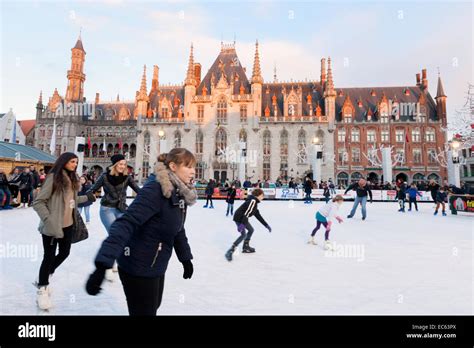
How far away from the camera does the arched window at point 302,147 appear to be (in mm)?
32406

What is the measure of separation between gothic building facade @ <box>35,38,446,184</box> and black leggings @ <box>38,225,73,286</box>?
2846cm

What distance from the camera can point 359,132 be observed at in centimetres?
3319

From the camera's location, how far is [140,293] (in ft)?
5.25

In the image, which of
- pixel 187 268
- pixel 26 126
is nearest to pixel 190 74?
pixel 26 126

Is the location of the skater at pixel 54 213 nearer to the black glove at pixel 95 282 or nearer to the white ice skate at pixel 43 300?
the white ice skate at pixel 43 300

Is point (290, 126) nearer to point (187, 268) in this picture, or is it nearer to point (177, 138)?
point (177, 138)

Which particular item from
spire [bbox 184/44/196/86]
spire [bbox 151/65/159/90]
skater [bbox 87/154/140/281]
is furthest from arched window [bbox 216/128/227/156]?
skater [bbox 87/154/140/281]

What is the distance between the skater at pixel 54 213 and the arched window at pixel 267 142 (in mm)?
31060

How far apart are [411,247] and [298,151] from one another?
27.8 m

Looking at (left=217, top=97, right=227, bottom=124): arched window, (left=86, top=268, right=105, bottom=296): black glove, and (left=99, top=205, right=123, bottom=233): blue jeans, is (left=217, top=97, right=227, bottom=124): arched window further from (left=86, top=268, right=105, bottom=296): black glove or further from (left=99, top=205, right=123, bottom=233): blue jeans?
(left=86, top=268, right=105, bottom=296): black glove

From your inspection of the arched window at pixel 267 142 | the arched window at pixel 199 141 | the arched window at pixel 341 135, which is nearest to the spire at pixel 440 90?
the arched window at pixel 341 135

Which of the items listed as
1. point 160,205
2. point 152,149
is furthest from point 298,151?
point 160,205

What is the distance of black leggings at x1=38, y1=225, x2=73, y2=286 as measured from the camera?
2.69 meters
